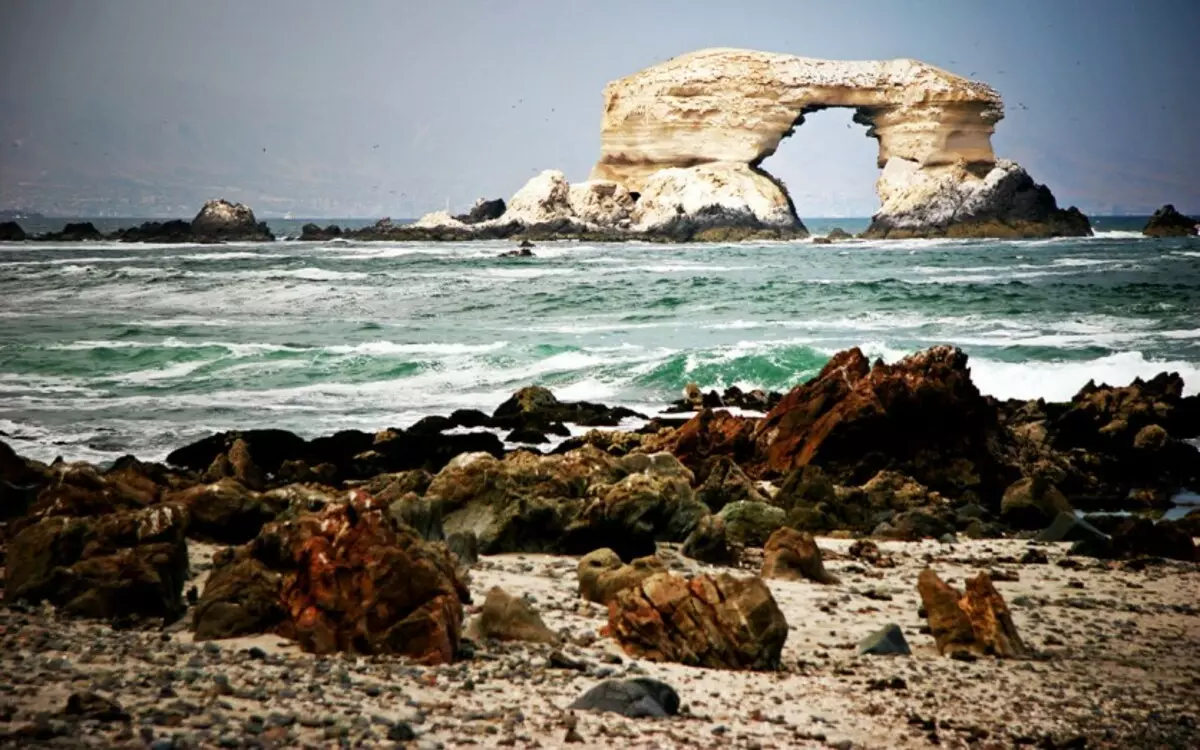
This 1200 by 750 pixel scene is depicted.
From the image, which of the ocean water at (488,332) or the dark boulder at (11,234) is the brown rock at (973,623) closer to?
the ocean water at (488,332)

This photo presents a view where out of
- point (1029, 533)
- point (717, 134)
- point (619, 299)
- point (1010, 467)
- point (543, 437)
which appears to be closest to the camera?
point (1029, 533)

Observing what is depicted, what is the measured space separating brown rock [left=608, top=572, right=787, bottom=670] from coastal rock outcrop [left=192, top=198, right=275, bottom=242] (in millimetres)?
68309

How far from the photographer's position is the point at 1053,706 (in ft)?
17.1

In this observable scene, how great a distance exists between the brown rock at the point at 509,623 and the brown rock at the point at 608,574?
0.82 metres

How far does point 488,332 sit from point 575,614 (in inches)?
744

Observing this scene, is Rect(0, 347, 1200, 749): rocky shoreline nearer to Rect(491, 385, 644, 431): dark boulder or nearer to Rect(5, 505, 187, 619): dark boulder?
Rect(5, 505, 187, 619): dark boulder

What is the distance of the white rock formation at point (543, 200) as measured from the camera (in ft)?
241

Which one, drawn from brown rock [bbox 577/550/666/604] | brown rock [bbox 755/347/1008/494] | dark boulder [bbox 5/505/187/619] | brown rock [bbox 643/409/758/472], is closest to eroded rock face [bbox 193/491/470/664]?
dark boulder [bbox 5/505/187/619]

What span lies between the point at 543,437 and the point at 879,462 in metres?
3.63

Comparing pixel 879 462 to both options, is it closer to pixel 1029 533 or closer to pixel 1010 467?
pixel 1010 467

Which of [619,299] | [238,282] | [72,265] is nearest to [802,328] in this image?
[619,299]

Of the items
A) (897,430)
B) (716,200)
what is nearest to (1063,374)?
(897,430)

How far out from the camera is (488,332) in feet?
82.0

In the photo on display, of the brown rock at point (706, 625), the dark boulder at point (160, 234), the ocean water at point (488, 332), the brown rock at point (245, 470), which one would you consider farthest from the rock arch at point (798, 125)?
the brown rock at point (706, 625)
